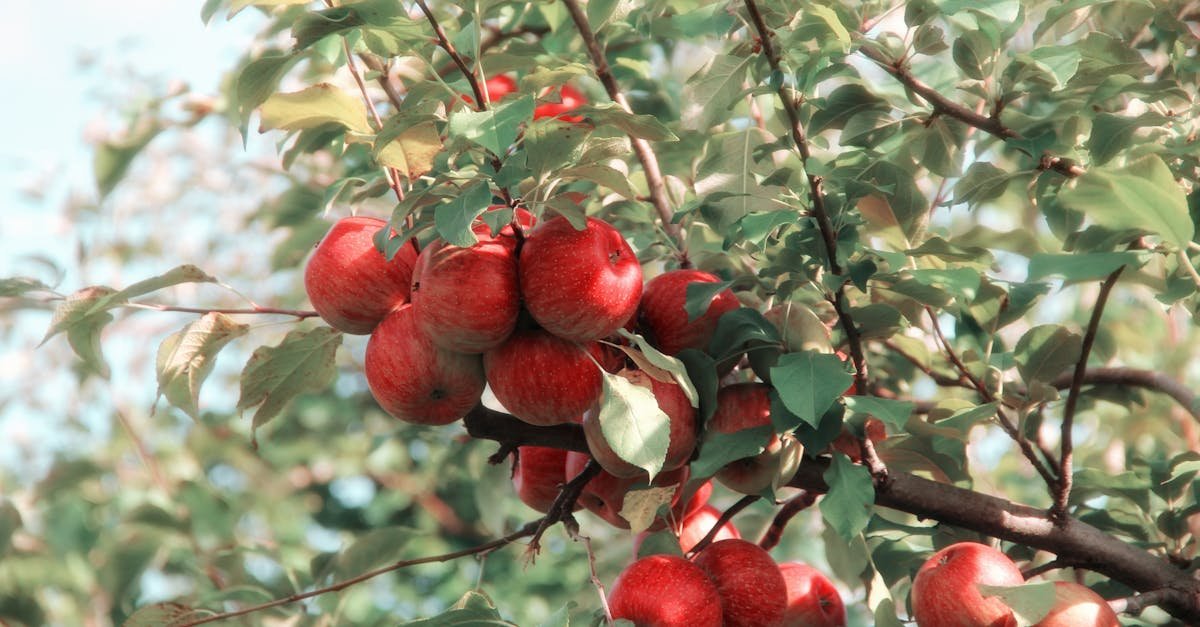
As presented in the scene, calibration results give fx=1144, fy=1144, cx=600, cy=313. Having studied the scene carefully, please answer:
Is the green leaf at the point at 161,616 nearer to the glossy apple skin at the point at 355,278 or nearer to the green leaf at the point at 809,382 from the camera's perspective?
the glossy apple skin at the point at 355,278

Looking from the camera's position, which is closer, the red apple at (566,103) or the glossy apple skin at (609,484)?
the glossy apple skin at (609,484)

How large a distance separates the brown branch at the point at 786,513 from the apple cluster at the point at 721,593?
0.09m

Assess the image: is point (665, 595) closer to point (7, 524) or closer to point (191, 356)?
point (191, 356)

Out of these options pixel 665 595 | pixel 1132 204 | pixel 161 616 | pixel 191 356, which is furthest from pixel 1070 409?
pixel 161 616

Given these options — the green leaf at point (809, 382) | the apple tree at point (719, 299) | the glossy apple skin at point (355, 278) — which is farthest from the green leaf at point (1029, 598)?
the glossy apple skin at point (355, 278)

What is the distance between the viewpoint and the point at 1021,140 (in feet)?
4.56

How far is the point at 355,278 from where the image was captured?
1.27 metres

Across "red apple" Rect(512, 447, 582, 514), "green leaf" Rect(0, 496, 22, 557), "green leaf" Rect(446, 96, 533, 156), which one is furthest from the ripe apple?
"green leaf" Rect(0, 496, 22, 557)

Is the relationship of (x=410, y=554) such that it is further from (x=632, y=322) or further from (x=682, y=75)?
(x=632, y=322)

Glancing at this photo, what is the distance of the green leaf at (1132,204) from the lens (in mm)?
974

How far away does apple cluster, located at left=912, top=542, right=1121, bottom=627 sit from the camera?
120 centimetres

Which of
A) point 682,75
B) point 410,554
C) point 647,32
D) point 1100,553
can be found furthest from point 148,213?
point 1100,553

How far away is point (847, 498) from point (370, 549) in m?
0.84

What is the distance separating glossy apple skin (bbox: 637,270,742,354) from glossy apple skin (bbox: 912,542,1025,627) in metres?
0.37
